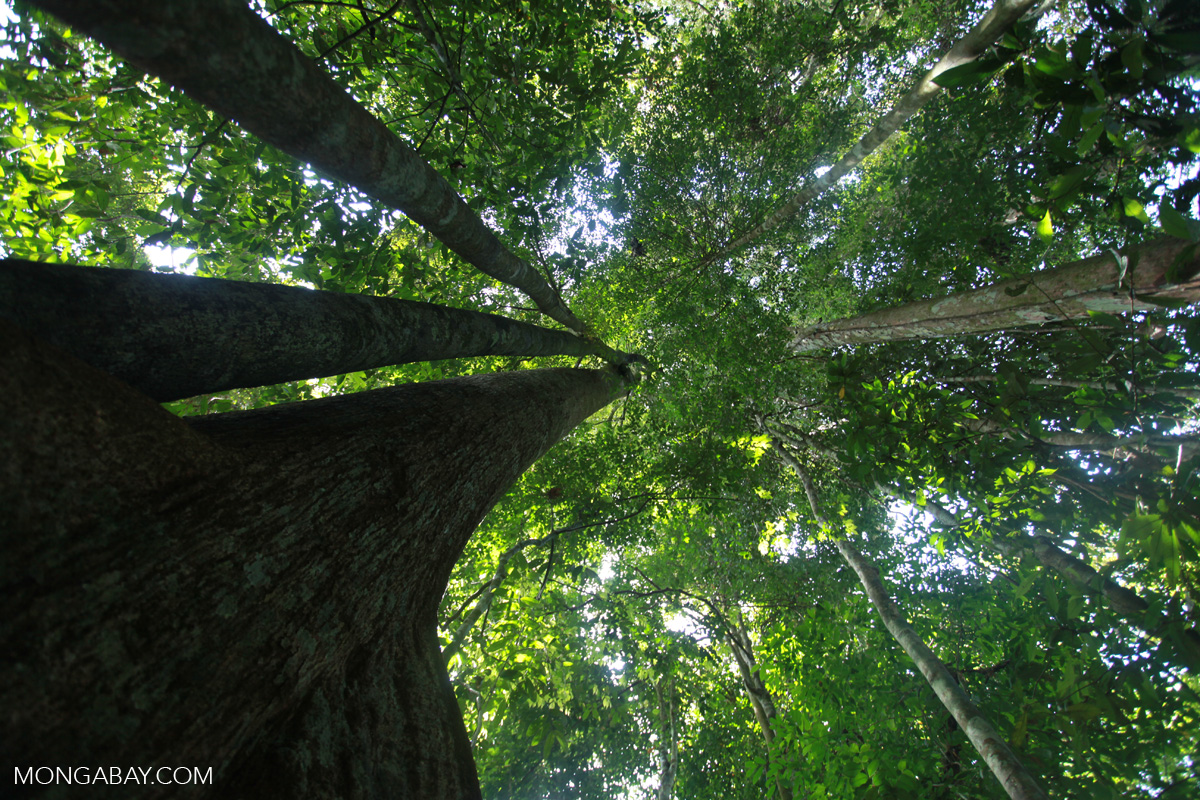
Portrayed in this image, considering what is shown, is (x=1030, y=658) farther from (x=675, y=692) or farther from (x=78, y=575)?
(x=78, y=575)

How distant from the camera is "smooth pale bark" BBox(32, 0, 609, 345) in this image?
95 cm


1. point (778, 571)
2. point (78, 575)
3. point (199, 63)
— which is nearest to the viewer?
point (78, 575)

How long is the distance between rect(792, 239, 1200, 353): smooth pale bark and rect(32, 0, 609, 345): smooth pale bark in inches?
111

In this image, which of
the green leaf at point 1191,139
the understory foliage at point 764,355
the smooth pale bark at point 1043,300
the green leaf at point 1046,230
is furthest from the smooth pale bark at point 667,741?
the green leaf at point 1191,139

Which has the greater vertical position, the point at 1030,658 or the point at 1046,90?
the point at 1046,90

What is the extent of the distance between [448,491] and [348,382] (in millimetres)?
4062

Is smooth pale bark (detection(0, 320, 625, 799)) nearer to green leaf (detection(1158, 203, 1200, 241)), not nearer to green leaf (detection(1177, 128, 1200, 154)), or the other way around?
green leaf (detection(1158, 203, 1200, 241))

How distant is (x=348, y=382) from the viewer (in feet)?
16.5

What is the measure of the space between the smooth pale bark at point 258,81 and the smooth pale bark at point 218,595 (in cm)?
68

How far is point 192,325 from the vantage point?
1.40 metres

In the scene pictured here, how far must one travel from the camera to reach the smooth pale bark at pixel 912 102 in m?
5.11

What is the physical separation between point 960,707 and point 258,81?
5.03 m

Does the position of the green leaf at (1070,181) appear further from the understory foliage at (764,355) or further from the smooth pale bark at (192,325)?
the smooth pale bark at (192,325)

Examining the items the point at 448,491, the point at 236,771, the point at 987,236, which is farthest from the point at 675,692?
the point at 987,236
